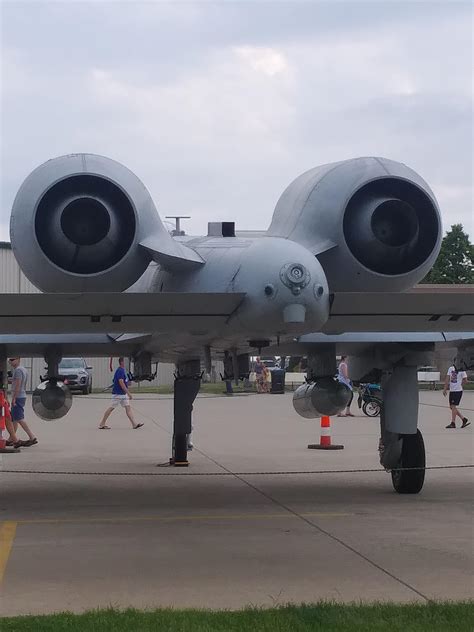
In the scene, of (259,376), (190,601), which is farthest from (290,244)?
(259,376)

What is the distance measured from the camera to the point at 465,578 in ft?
21.1

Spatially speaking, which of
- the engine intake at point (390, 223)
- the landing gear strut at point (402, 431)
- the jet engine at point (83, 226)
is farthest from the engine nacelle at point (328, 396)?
the jet engine at point (83, 226)

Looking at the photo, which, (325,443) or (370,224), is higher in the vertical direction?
(370,224)

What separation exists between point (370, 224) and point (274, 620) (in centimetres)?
284

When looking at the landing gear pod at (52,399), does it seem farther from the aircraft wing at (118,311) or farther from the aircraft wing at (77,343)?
the aircraft wing at (118,311)

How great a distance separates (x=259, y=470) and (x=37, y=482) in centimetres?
297

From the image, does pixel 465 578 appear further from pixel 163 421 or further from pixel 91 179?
pixel 163 421

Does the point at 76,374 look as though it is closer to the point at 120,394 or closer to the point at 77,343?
the point at 120,394

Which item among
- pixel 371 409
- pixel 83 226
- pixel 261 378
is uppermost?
pixel 83 226

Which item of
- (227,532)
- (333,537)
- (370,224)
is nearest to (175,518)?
(227,532)

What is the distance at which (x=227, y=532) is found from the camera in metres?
8.11

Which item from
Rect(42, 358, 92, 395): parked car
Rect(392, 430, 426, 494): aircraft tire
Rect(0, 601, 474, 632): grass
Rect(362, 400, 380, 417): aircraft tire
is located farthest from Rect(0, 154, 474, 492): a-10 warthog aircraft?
Rect(42, 358, 92, 395): parked car

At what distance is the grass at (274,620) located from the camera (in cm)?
512

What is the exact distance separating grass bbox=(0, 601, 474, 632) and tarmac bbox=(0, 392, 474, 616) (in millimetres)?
304
